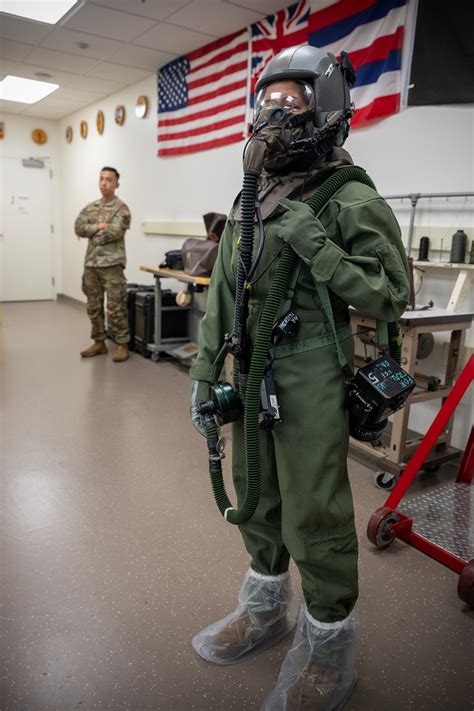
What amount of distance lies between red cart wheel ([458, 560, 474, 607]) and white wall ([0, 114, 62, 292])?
7960mm

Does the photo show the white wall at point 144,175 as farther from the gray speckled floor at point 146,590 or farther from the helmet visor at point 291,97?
the helmet visor at point 291,97

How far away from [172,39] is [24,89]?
9.83 feet

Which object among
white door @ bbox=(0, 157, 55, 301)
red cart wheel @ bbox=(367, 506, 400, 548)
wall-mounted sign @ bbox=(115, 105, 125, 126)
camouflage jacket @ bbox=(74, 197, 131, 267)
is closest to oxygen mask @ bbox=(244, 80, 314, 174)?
red cart wheel @ bbox=(367, 506, 400, 548)

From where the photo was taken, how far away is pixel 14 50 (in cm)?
481

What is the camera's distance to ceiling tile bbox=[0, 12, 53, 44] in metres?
4.09

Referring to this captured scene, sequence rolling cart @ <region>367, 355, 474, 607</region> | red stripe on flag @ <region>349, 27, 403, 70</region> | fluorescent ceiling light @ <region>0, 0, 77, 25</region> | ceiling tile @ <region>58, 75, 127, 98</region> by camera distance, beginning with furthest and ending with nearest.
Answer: ceiling tile @ <region>58, 75, 127, 98</region>
fluorescent ceiling light @ <region>0, 0, 77, 25</region>
red stripe on flag @ <region>349, 27, 403, 70</region>
rolling cart @ <region>367, 355, 474, 607</region>

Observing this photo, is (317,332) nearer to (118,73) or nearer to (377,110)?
(377,110)

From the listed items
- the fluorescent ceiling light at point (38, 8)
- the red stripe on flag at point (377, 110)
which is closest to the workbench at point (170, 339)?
the red stripe on flag at point (377, 110)

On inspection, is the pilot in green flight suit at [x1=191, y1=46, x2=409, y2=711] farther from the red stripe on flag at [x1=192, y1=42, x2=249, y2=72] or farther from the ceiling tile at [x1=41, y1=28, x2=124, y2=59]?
the ceiling tile at [x1=41, y1=28, x2=124, y2=59]

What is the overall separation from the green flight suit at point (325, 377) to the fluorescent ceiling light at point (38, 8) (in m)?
3.63

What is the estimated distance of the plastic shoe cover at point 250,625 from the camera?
4.82 ft

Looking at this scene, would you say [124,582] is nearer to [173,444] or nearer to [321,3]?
[173,444]

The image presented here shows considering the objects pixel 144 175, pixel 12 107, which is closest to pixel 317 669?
pixel 144 175

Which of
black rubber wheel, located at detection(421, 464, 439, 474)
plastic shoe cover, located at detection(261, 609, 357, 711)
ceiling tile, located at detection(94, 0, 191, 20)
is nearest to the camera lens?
plastic shoe cover, located at detection(261, 609, 357, 711)
